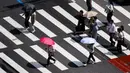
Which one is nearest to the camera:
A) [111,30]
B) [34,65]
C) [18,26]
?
[34,65]

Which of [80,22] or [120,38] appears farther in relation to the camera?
[80,22]

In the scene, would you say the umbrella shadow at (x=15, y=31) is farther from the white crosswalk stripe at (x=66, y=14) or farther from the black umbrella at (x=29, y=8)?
the white crosswalk stripe at (x=66, y=14)

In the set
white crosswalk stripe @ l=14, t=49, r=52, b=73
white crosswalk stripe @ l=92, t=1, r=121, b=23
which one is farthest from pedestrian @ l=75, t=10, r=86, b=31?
white crosswalk stripe @ l=14, t=49, r=52, b=73

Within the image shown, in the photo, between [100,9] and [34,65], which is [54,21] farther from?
[34,65]

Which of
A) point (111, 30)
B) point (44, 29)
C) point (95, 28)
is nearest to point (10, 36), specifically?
point (44, 29)

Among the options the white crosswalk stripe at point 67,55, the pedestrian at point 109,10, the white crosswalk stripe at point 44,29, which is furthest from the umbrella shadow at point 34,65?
the pedestrian at point 109,10

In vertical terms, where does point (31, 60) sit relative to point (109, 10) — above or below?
below

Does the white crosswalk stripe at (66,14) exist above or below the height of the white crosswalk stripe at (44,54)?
above

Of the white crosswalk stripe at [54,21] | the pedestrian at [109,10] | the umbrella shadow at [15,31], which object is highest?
the pedestrian at [109,10]

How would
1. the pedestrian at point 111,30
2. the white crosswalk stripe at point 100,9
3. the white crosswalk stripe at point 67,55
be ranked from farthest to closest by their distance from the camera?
1. the white crosswalk stripe at point 100,9
2. the pedestrian at point 111,30
3. the white crosswalk stripe at point 67,55

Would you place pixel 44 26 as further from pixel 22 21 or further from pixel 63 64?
pixel 63 64

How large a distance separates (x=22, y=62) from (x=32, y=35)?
128 inches

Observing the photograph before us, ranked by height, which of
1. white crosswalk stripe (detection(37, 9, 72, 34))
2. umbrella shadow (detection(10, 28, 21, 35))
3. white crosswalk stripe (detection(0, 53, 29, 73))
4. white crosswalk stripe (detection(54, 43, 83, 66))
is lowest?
white crosswalk stripe (detection(0, 53, 29, 73))

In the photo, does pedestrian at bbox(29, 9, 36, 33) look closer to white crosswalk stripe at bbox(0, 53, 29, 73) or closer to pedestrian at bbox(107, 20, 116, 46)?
white crosswalk stripe at bbox(0, 53, 29, 73)
